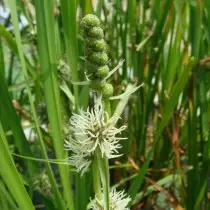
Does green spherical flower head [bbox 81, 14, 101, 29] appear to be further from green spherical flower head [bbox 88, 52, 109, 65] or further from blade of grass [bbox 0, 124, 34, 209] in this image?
blade of grass [bbox 0, 124, 34, 209]

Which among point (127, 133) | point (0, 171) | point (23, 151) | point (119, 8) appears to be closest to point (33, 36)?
point (119, 8)

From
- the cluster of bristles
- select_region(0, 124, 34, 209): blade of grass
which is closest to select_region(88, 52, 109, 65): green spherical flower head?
the cluster of bristles

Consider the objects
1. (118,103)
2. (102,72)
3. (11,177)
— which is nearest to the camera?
(102,72)

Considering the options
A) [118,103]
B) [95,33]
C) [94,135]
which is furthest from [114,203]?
[118,103]

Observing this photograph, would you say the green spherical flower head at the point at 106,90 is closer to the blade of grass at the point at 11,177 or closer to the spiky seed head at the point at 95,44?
the spiky seed head at the point at 95,44

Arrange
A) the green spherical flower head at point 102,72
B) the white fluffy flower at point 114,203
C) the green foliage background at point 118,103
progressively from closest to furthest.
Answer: the green spherical flower head at point 102,72 < the white fluffy flower at point 114,203 < the green foliage background at point 118,103

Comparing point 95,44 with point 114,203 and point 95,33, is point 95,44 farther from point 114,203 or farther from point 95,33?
point 114,203

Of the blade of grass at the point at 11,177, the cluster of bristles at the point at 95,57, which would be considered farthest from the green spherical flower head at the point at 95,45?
the blade of grass at the point at 11,177

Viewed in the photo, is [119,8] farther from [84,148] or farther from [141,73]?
[84,148]
